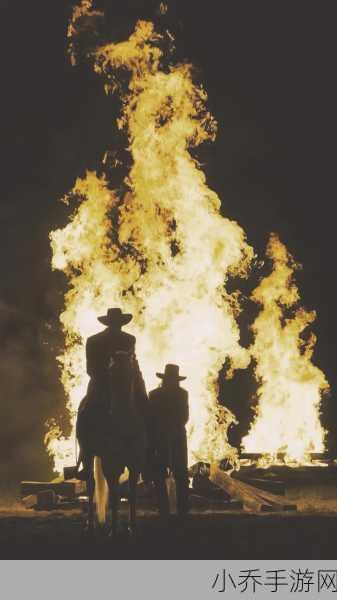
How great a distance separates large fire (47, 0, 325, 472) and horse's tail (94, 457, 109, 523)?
21.1 ft

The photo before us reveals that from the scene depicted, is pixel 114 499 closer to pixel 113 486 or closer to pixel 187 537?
pixel 113 486

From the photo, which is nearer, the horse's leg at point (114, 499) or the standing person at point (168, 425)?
the horse's leg at point (114, 499)

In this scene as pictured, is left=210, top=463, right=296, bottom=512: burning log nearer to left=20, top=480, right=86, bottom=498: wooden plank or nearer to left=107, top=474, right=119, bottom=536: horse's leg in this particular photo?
left=20, top=480, right=86, bottom=498: wooden plank

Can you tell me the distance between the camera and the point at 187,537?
13.9 metres

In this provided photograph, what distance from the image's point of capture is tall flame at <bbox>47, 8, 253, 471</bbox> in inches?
846

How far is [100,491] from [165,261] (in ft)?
28.3

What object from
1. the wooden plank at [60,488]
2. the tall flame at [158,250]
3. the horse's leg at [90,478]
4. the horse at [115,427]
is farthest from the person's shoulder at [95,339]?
the tall flame at [158,250]

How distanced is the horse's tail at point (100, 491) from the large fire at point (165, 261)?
6.44 meters

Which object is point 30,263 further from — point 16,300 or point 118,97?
point 118,97

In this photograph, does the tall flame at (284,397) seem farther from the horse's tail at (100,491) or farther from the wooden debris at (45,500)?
the horse's tail at (100,491)

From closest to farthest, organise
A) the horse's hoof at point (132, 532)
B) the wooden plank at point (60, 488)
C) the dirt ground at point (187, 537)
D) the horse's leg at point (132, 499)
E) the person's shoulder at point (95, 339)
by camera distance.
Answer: the dirt ground at point (187, 537), the horse's hoof at point (132, 532), the horse's leg at point (132, 499), the person's shoulder at point (95, 339), the wooden plank at point (60, 488)

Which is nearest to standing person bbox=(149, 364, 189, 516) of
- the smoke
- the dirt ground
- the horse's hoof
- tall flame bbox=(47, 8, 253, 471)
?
the dirt ground

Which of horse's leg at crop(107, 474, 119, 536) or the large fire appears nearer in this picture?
horse's leg at crop(107, 474, 119, 536)

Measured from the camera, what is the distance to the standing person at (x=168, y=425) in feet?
51.4
